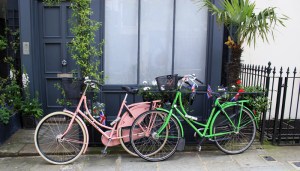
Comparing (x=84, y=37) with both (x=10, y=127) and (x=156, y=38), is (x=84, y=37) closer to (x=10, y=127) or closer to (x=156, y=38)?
(x=156, y=38)

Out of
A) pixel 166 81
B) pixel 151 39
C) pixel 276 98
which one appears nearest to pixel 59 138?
pixel 166 81

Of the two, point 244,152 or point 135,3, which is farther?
point 135,3

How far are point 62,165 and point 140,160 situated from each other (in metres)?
1.10

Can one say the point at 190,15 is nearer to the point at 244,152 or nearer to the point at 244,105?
the point at 244,105

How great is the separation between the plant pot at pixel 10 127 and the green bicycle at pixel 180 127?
2200 mm

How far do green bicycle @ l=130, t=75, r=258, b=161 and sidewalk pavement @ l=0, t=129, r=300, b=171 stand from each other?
0.16 metres

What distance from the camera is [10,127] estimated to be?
490 cm

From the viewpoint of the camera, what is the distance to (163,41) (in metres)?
5.00

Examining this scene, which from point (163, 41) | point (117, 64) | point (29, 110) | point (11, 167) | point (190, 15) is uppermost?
point (190, 15)

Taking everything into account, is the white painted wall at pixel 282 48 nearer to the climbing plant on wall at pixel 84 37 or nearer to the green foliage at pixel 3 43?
the climbing plant on wall at pixel 84 37

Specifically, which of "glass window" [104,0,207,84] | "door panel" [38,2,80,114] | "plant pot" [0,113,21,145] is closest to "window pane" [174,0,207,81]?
"glass window" [104,0,207,84]

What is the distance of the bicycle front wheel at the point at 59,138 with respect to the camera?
3.92m

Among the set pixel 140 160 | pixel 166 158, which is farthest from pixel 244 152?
pixel 140 160

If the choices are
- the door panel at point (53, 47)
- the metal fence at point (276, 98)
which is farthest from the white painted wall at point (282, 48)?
the door panel at point (53, 47)
